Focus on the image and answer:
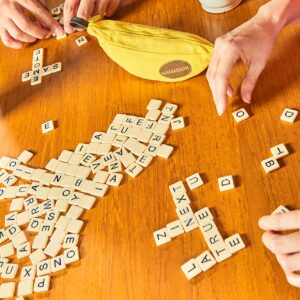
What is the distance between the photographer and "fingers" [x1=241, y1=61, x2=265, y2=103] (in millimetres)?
1001

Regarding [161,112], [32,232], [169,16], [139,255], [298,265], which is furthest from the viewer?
[169,16]

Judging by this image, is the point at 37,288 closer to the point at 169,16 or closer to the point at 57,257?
the point at 57,257

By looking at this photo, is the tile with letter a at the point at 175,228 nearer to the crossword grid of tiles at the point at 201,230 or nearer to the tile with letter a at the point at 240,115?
the crossword grid of tiles at the point at 201,230

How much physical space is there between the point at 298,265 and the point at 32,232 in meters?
0.54

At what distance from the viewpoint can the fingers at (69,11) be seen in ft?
4.30

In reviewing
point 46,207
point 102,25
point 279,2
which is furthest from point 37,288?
point 279,2

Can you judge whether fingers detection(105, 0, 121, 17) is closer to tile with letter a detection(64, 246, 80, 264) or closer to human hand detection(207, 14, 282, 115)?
human hand detection(207, 14, 282, 115)

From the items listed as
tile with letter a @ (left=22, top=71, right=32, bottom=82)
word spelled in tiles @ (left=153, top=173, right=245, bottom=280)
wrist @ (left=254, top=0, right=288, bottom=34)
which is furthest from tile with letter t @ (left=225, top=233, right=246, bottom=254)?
tile with letter a @ (left=22, top=71, right=32, bottom=82)

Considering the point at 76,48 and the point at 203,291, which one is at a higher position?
the point at 76,48

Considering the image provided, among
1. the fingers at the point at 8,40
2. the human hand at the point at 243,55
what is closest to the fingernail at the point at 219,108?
the human hand at the point at 243,55

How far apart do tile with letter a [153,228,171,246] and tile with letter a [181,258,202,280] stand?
64mm

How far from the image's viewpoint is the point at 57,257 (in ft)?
2.98

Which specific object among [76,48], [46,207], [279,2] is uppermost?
[76,48]

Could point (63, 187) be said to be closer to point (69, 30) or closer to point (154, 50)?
point (154, 50)
